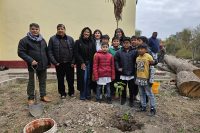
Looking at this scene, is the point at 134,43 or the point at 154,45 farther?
the point at 154,45

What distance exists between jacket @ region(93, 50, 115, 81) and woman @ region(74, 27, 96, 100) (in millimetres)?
267

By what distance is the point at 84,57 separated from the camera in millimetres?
5953

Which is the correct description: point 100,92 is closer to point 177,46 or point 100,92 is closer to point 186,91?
point 186,91

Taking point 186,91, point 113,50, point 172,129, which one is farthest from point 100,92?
point 186,91

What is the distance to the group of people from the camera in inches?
213

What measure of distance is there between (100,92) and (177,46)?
30816 mm

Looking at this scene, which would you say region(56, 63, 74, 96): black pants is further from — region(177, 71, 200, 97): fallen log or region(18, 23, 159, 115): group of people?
region(177, 71, 200, 97): fallen log

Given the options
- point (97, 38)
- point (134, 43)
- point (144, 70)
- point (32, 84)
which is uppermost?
point (97, 38)

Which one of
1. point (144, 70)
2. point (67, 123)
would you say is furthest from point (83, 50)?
point (67, 123)

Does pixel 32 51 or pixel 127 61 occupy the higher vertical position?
pixel 32 51

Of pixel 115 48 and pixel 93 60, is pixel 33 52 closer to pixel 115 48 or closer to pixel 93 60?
pixel 93 60

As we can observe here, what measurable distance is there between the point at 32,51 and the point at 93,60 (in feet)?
4.52

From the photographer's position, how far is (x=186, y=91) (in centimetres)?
755

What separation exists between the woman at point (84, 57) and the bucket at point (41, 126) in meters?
1.48
